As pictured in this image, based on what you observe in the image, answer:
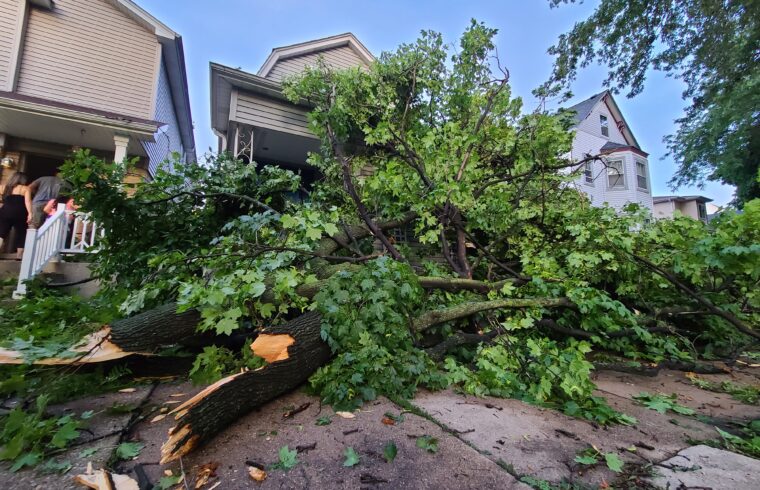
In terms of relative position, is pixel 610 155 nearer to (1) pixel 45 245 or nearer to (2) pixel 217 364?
(2) pixel 217 364

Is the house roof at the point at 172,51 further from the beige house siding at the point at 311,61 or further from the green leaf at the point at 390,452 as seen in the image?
the green leaf at the point at 390,452

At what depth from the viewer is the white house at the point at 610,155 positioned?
1645cm

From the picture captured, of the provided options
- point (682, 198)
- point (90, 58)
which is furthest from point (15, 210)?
point (682, 198)

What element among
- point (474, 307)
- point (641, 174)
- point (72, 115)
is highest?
point (641, 174)

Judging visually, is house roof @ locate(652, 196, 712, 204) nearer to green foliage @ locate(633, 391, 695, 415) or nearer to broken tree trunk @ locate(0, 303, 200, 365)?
green foliage @ locate(633, 391, 695, 415)

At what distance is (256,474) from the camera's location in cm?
144

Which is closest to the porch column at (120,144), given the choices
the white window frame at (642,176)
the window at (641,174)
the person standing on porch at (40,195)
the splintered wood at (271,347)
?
the person standing on porch at (40,195)

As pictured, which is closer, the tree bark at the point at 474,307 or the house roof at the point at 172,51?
the tree bark at the point at 474,307

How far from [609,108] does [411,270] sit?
20.6m

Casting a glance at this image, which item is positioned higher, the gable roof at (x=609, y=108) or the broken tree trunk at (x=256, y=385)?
the gable roof at (x=609, y=108)

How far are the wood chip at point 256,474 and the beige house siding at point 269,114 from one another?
5791 millimetres

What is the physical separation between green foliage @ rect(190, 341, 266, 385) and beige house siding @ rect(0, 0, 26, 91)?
8.97m

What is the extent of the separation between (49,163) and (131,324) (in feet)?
29.0

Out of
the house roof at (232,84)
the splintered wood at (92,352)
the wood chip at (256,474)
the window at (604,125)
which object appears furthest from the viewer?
the window at (604,125)
